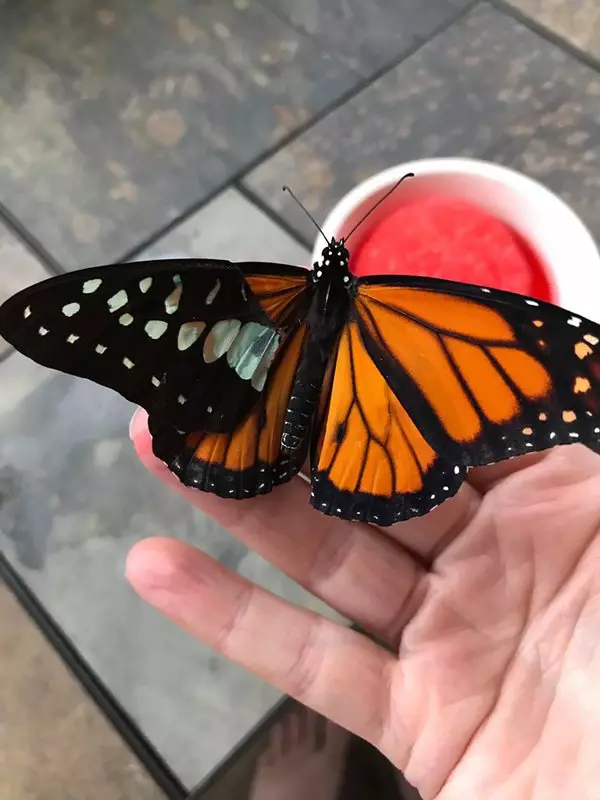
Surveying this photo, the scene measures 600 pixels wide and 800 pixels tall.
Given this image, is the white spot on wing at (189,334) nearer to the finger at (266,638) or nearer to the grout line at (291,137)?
the finger at (266,638)

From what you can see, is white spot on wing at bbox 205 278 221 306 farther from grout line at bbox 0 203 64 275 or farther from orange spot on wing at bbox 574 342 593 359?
grout line at bbox 0 203 64 275

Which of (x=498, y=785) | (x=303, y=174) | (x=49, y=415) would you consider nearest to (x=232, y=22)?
(x=303, y=174)

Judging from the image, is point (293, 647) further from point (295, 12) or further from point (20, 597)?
point (295, 12)

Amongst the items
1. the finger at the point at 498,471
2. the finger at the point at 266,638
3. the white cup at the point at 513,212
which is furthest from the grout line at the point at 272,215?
the finger at the point at 266,638

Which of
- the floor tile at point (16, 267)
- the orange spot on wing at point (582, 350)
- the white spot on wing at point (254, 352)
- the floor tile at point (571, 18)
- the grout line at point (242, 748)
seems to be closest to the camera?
the orange spot on wing at point (582, 350)

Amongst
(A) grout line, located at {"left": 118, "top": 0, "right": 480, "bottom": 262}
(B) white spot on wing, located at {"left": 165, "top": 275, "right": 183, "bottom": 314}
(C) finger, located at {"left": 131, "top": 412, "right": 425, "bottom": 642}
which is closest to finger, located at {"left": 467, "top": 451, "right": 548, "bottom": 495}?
(C) finger, located at {"left": 131, "top": 412, "right": 425, "bottom": 642}

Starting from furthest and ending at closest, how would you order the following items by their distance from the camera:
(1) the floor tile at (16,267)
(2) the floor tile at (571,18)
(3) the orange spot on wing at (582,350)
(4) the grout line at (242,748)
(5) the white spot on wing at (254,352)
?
(2) the floor tile at (571,18)
(1) the floor tile at (16,267)
(4) the grout line at (242,748)
(5) the white spot on wing at (254,352)
(3) the orange spot on wing at (582,350)
